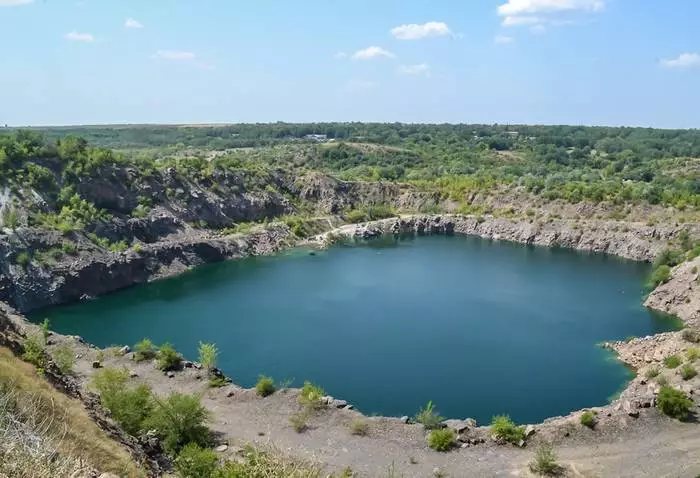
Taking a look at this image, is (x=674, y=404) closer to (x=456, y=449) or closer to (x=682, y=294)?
(x=456, y=449)

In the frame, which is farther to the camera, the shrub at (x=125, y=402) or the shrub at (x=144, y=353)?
the shrub at (x=144, y=353)

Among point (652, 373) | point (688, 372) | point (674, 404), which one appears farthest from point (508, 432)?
point (688, 372)

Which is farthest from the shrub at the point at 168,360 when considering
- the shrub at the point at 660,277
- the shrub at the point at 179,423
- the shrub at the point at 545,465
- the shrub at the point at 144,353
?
the shrub at the point at 660,277

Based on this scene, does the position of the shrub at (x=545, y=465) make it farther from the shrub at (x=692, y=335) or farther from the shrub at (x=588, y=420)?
the shrub at (x=692, y=335)

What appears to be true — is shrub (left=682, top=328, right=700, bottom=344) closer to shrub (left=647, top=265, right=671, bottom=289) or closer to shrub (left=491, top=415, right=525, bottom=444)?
shrub (left=647, top=265, right=671, bottom=289)

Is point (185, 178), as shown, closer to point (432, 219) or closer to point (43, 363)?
point (432, 219)

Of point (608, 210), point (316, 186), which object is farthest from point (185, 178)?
point (608, 210)

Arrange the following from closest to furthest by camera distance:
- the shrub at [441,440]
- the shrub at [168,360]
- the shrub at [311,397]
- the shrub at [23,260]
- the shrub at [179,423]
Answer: the shrub at [179,423], the shrub at [441,440], the shrub at [311,397], the shrub at [168,360], the shrub at [23,260]
